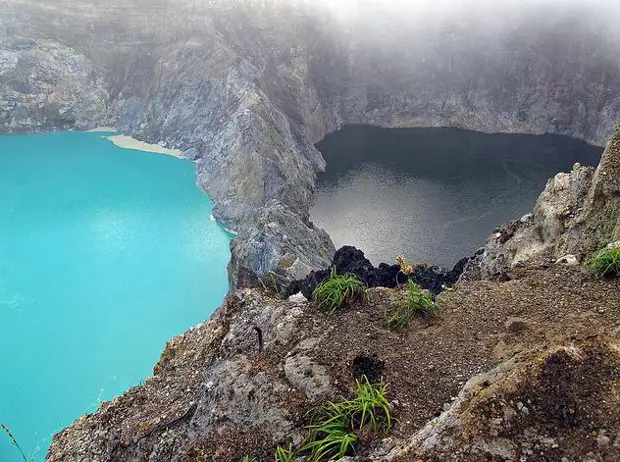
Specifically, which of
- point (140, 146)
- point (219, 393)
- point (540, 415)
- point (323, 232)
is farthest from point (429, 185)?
point (540, 415)

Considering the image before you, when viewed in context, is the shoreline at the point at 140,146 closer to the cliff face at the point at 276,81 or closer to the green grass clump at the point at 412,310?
the cliff face at the point at 276,81

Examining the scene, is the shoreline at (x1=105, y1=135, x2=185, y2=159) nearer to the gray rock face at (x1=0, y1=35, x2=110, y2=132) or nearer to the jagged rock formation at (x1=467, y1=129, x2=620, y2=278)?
the gray rock face at (x1=0, y1=35, x2=110, y2=132)

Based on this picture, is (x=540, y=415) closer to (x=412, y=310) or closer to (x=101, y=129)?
(x=412, y=310)

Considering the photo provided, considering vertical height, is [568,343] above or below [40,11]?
above

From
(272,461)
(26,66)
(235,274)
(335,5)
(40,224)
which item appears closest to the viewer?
(272,461)

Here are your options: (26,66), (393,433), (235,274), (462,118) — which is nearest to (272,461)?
(393,433)

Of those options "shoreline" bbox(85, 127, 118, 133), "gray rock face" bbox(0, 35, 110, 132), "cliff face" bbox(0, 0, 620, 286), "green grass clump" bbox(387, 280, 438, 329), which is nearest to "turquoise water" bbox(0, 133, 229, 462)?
"cliff face" bbox(0, 0, 620, 286)

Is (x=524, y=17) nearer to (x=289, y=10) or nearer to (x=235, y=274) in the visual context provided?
(x=289, y=10)
